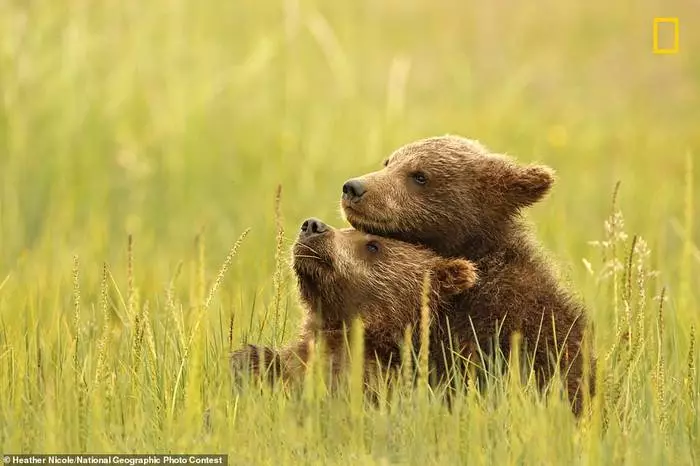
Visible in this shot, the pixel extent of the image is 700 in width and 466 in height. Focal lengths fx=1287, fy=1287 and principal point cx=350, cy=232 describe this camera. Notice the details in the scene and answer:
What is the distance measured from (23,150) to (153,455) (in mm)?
5724

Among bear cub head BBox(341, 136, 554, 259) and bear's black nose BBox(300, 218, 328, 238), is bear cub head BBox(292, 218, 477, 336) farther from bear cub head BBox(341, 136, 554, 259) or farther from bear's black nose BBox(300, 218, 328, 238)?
bear cub head BBox(341, 136, 554, 259)

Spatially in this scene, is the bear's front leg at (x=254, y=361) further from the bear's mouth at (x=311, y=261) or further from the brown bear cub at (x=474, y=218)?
the brown bear cub at (x=474, y=218)

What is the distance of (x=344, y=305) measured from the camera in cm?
518

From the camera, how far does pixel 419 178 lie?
232 inches

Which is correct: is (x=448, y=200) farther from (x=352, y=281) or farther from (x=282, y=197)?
(x=282, y=197)

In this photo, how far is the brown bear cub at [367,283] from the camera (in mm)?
5004

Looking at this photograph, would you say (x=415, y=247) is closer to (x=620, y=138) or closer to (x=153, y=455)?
(x=153, y=455)

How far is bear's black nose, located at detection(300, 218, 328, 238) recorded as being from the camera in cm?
519

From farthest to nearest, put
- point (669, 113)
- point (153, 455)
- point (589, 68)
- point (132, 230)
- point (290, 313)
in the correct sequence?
point (589, 68), point (669, 113), point (132, 230), point (290, 313), point (153, 455)

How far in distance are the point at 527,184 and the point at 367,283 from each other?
3.32 ft

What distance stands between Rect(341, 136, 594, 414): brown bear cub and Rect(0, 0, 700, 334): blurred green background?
522 mm

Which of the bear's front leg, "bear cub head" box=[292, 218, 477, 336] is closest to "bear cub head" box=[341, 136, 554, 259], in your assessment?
"bear cub head" box=[292, 218, 477, 336]

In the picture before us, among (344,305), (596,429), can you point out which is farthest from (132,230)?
(596,429)

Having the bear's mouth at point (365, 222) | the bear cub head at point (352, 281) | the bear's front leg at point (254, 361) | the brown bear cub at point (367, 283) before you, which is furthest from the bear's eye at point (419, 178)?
the bear's front leg at point (254, 361)
